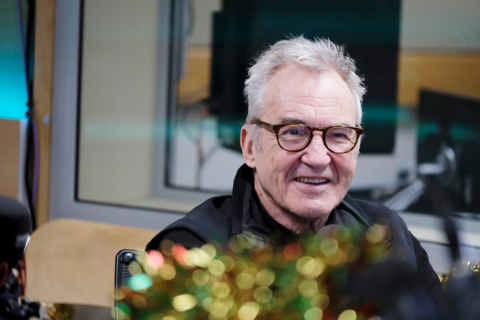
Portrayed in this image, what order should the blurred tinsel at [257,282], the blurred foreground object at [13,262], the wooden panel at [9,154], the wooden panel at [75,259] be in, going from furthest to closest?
1. the wooden panel at [9,154]
2. the wooden panel at [75,259]
3. the blurred foreground object at [13,262]
4. the blurred tinsel at [257,282]

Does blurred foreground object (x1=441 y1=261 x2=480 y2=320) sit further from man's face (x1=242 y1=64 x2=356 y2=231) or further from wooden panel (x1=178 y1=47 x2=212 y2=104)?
wooden panel (x1=178 y1=47 x2=212 y2=104)

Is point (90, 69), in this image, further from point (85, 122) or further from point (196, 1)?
point (196, 1)

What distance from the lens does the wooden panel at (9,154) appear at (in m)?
2.36

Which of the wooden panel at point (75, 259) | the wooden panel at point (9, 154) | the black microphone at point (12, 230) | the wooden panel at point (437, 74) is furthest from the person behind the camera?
the wooden panel at point (9, 154)

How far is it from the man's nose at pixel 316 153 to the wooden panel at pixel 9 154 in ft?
5.97

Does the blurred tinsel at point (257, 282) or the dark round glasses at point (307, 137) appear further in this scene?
the dark round glasses at point (307, 137)

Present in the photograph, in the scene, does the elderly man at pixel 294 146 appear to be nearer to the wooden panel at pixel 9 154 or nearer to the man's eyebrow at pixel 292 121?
the man's eyebrow at pixel 292 121

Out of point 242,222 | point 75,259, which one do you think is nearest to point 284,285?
point 242,222

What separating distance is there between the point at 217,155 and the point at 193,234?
1350 millimetres

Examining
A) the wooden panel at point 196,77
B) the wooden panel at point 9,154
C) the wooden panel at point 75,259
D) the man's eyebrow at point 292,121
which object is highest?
the wooden panel at point 196,77

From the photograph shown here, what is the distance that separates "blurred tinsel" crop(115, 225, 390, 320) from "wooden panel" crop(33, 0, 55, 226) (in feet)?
7.18

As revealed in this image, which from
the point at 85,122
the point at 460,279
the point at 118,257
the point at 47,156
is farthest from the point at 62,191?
the point at 460,279

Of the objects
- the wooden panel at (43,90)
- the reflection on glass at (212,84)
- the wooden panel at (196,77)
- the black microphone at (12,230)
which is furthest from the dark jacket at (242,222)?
the wooden panel at (43,90)

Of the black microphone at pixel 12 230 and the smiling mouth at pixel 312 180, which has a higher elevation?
the smiling mouth at pixel 312 180
